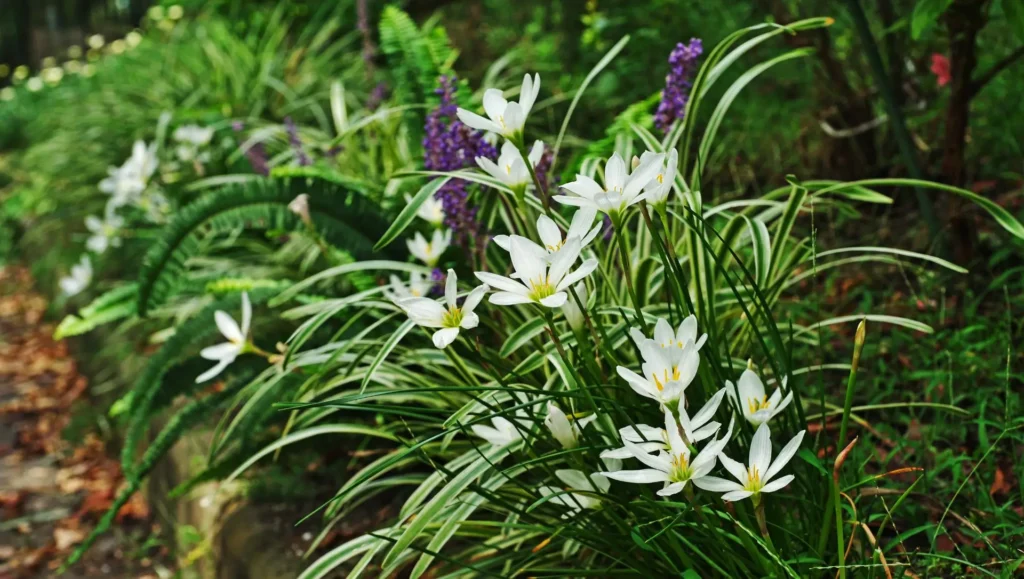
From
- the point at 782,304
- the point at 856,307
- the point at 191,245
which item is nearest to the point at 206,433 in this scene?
the point at 191,245

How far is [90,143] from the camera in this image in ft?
14.3

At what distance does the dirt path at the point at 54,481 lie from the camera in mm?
2709

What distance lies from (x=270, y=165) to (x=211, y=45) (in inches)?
81.1

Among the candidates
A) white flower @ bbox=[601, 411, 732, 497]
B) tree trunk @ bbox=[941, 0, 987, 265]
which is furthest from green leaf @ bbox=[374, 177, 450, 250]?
tree trunk @ bbox=[941, 0, 987, 265]

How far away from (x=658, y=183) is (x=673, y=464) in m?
0.33

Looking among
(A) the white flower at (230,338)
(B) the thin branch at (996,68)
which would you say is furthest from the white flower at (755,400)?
(B) the thin branch at (996,68)

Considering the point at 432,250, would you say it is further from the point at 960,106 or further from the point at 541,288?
the point at 960,106

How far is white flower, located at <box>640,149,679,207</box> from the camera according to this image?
1010 millimetres

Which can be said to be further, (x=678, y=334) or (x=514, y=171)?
(x=514, y=171)

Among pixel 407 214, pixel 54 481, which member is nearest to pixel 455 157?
pixel 407 214

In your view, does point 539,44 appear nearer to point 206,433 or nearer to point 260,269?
point 260,269

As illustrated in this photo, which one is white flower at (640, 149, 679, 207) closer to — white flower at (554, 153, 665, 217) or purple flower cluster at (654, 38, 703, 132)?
Answer: white flower at (554, 153, 665, 217)

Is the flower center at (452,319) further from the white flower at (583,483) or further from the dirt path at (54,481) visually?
the dirt path at (54,481)

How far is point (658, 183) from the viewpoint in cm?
109
